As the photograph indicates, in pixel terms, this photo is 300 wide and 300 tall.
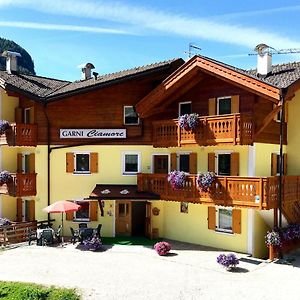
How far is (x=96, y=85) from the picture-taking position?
74.1 feet

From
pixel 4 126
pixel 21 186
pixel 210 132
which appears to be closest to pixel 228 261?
pixel 210 132

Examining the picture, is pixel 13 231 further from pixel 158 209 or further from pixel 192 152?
pixel 192 152

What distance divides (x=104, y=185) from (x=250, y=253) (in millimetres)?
8449

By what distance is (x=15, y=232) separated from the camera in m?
21.8

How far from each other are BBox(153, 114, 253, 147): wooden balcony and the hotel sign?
2.30 metres

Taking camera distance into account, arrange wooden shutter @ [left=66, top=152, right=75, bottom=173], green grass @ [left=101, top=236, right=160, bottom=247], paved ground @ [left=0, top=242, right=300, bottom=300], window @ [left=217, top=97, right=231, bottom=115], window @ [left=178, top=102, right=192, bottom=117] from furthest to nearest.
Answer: wooden shutter @ [left=66, top=152, right=75, bottom=173] → window @ [left=178, top=102, right=192, bottom=117] → green grass @ [left=101, top=236, right=160, bottom=247] → window @ [left=217, top=97, right=231, bottom=115] → paved ground @ [left=0, top=242, right=300, bottom=300]

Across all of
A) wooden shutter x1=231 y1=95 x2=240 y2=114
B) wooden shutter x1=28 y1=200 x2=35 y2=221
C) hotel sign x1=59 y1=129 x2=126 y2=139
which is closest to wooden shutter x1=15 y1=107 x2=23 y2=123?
hotel sign x1=59 y1=129 x2=126 y2=139

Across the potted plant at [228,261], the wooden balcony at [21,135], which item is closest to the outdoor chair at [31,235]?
the wooden balcony at [21,135]

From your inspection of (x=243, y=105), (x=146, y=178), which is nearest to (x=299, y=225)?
(x=243, y=105)

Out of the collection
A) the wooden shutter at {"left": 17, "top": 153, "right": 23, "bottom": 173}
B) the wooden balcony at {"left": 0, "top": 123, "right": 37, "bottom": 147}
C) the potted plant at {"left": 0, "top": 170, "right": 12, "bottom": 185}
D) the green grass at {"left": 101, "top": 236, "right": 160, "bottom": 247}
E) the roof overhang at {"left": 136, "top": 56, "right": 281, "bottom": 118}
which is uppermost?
the roof overhang at {"left": 136, "top": 56, "right": 281, "bottom": 118}

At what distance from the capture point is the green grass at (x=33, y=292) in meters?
13.9

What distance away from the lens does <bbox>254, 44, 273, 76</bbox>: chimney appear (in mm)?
20891

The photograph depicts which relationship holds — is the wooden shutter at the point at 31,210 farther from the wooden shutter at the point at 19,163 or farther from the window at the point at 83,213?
the window at the point at 83,213

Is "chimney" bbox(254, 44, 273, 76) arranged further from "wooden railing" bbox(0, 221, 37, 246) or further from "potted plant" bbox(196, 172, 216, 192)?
"wooden railing" bbox(0, 221, 37, 246)
